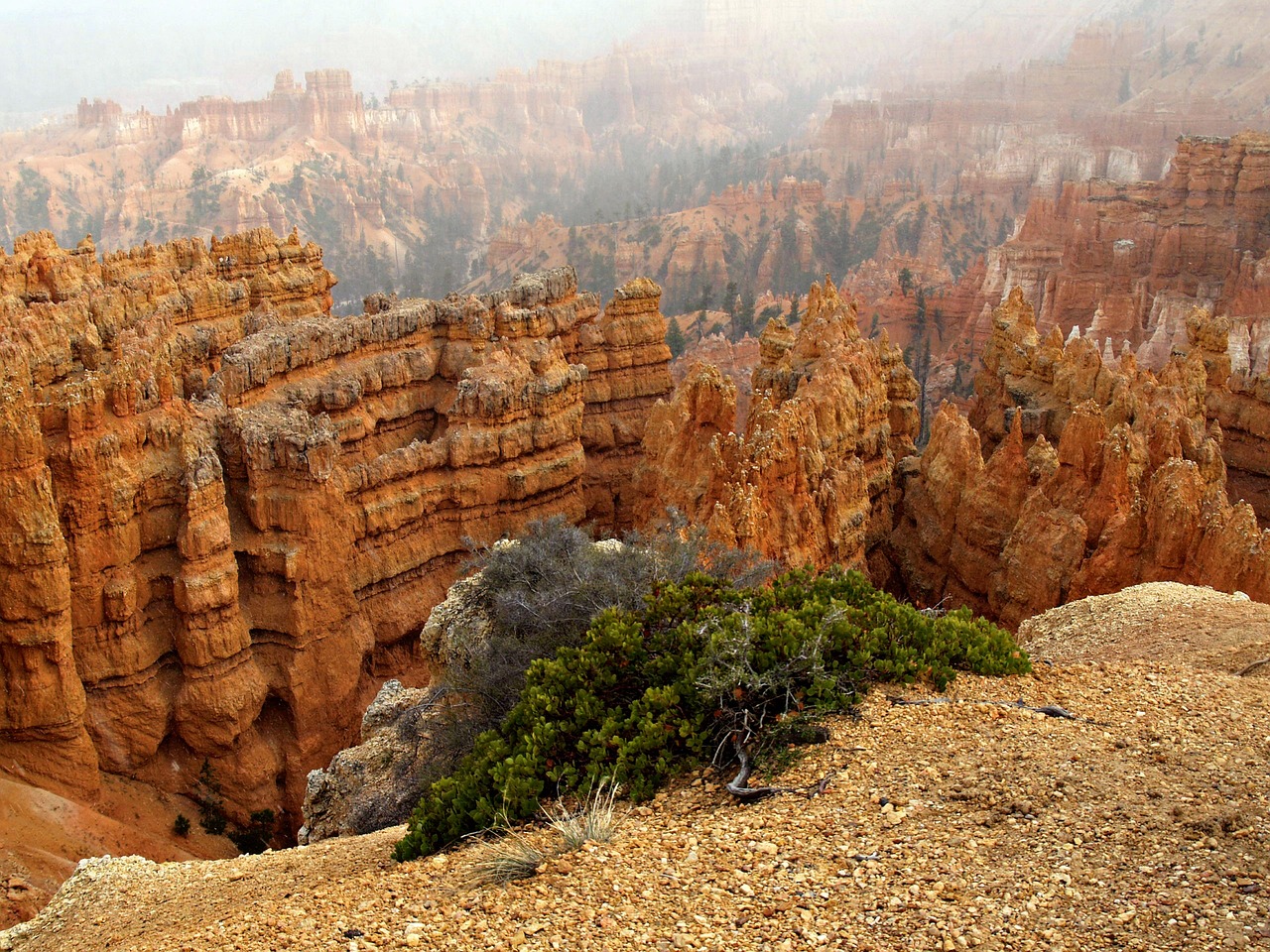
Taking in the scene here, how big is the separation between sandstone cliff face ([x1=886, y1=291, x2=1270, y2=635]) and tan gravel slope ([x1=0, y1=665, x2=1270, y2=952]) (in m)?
7.05

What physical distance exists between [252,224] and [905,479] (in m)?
91.2

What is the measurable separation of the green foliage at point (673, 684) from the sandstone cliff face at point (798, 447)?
6037mm

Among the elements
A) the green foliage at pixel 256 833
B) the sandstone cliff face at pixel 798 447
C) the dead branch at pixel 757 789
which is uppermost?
the dead branch at pixel 757 789

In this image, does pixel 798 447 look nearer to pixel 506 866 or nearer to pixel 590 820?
pixel 590 820

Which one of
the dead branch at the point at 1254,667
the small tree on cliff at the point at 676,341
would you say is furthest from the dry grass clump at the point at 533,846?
the small tree on cliff at the point at 676,341

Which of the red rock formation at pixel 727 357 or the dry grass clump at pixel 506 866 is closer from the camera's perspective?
the dry grass clump at pixel 506 866

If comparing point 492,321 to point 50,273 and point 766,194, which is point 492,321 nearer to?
point 50,273

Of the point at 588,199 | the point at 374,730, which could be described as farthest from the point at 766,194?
the point at 374,730

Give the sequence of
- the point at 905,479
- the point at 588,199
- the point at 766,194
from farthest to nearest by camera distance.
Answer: the point at 588,199 → the point at 766,194 → the point at 905,479

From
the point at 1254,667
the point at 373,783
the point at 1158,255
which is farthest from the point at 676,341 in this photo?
the point at 1254,667

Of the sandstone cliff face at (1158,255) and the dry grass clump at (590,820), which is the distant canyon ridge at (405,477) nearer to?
the dry grass clump at (590,820)

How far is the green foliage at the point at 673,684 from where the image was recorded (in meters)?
7.87

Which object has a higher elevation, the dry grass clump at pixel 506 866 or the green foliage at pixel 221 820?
the dry grass clump at pixel 506 866

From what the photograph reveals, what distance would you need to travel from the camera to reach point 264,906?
759cm
